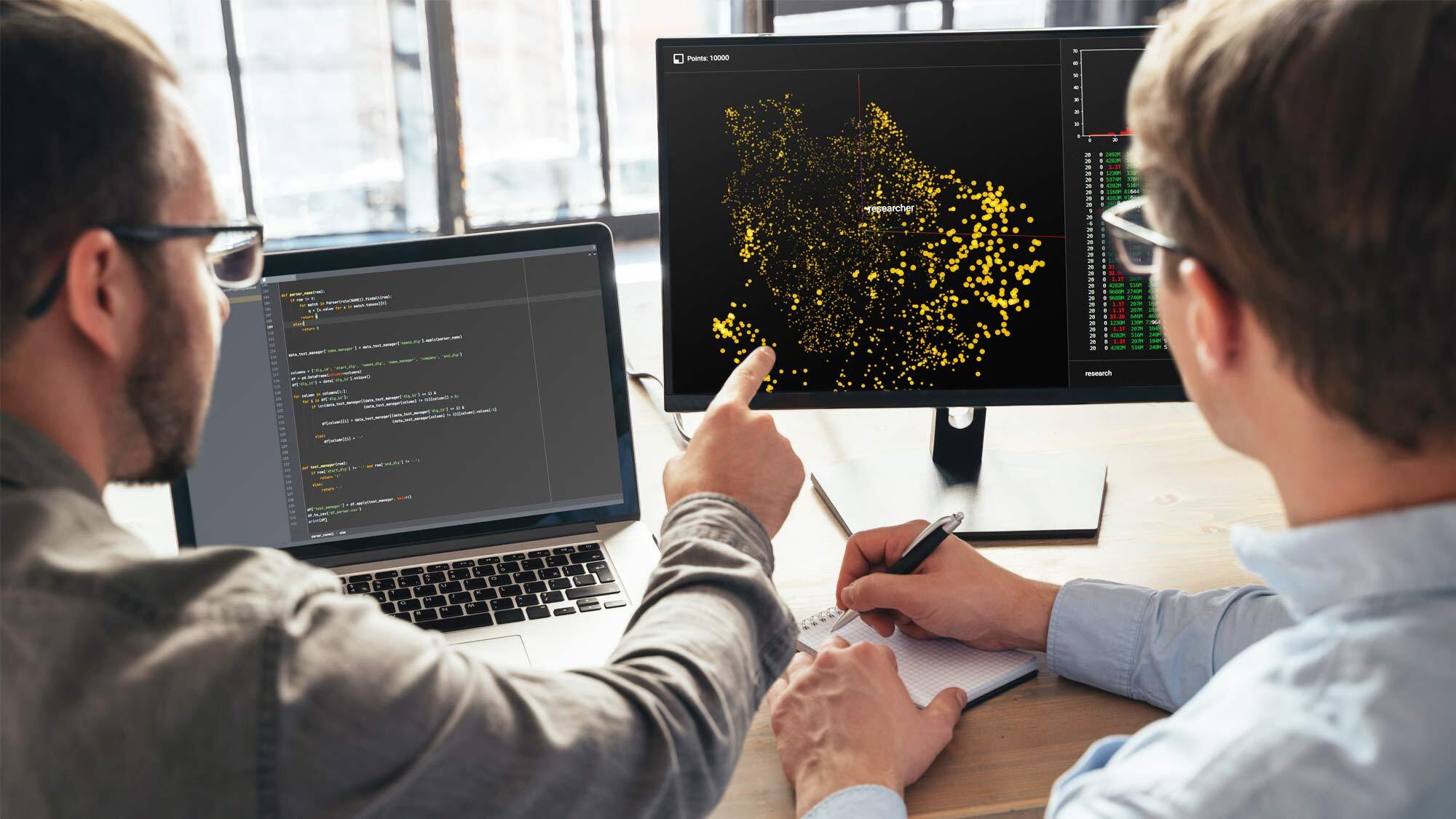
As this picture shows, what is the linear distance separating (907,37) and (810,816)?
0.79 m

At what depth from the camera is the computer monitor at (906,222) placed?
1.22m

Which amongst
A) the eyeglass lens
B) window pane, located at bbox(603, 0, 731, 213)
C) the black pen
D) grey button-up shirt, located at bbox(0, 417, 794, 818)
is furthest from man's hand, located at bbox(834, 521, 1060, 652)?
window pane, located at bbox(603, 0, 731, 213)

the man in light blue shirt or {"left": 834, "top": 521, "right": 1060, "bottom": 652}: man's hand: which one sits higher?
the man in light blue shirt

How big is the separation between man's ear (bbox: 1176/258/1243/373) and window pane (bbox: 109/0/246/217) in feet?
15.4

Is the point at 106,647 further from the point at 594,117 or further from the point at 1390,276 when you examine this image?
the point at 594,117

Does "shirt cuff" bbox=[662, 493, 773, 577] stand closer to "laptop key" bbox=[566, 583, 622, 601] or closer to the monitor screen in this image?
"laptop key" bbox=[566, 583, 622, 601]

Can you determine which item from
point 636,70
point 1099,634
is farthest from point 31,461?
point 636,70

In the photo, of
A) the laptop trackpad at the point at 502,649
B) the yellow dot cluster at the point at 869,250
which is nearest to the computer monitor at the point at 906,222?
the yellow dot cluster at the point at 869,250

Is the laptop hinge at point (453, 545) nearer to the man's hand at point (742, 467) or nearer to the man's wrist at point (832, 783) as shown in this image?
the man's hand at point (742, 467)

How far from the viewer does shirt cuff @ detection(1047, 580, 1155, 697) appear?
3.27 ft

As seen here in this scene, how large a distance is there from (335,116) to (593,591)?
14.8ft

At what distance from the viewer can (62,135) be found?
65cm

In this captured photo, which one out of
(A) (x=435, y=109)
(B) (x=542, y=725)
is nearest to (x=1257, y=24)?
(B) (x=542, y=725)

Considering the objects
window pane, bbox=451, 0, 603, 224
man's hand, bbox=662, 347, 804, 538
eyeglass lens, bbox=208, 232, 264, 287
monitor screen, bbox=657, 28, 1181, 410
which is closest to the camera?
eyeglass lens, bbox=208, 232, 264, 287
